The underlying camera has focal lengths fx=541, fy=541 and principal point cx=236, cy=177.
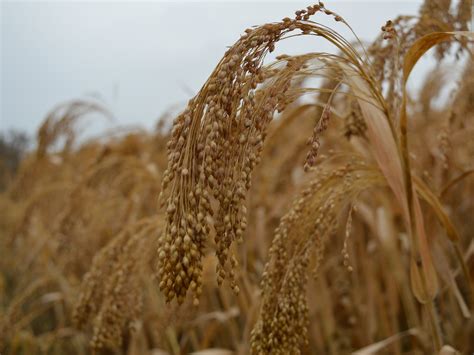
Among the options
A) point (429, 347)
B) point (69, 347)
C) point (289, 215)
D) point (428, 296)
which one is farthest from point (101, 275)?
point (69, 347)

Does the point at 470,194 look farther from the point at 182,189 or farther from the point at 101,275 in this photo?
the point at 182,189

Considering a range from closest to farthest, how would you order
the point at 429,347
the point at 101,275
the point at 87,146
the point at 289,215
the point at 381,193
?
the point at 289,215, the point at 101,275, the point at 429,347, the point at 381,193, the point at 87,146

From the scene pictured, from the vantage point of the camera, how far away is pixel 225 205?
1.01 meters

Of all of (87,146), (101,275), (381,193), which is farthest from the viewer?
(87,146)

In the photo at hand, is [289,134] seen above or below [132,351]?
above

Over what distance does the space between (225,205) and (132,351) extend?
7.62 ft

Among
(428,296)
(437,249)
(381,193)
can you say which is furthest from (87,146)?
(428,296)

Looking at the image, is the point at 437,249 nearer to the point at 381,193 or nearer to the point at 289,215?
the point at 289,215

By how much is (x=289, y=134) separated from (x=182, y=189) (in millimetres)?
5812

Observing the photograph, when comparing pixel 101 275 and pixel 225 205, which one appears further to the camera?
pixel 101 275

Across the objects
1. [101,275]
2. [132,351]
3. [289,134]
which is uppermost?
[289,134]

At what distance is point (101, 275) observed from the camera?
6.70 ft

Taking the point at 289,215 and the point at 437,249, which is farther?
the point at 437,249

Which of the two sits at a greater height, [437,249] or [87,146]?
[87,146]
